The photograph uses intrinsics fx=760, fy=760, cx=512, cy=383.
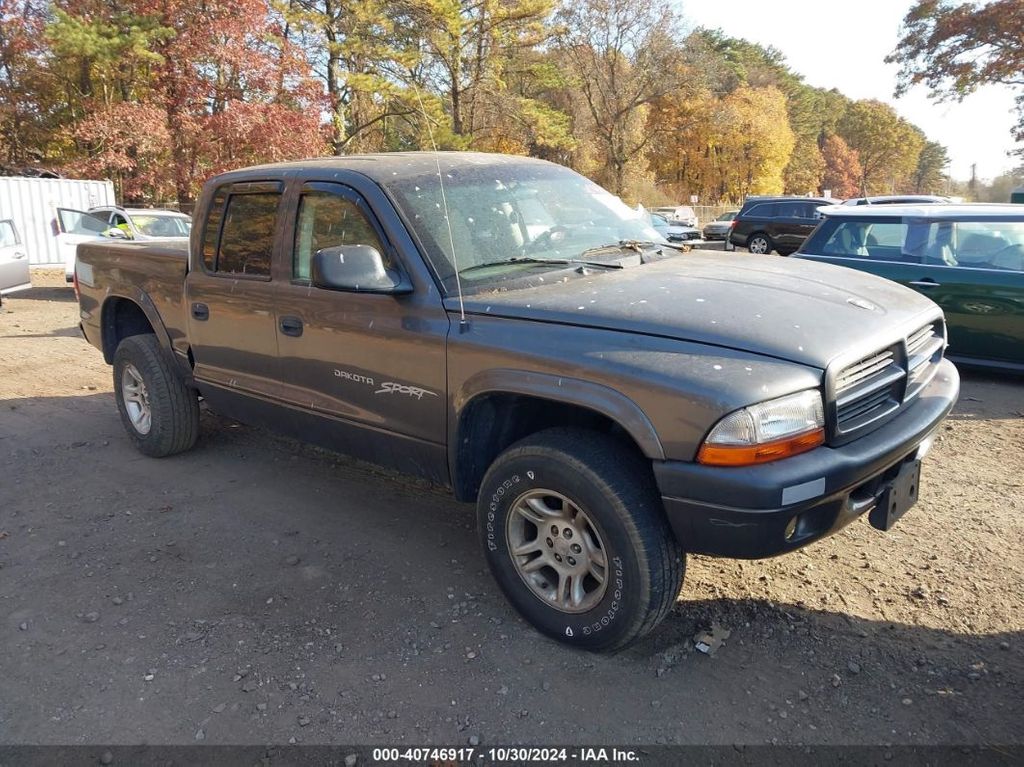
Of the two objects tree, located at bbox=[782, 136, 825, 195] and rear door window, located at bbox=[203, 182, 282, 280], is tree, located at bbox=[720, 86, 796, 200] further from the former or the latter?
rear door window, located at bbox=[203, 182, 282, 280]

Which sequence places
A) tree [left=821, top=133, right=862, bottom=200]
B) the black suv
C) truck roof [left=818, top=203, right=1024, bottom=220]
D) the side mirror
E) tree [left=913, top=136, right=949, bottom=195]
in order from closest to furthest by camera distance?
the side mirror, truck roof [left=818, top=203, right=1024, bottom=220], the black suv, tree [left=821, top=133, right=862, bottom=200], tree [left=913, top=136, right=949, bottom=195]

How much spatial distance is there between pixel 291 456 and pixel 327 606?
2199 mm

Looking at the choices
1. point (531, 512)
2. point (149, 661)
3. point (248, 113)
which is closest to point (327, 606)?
point (149, 661)

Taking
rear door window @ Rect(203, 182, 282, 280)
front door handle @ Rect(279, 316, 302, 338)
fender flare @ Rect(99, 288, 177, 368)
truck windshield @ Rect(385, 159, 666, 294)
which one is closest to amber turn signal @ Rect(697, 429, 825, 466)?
truck windshield @ Rect(385, 159, 666, 294)

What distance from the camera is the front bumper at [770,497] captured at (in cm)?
244

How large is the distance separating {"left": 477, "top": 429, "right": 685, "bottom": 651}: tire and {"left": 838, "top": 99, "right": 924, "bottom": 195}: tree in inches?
3106

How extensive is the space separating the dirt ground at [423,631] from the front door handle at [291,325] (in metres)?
1.10

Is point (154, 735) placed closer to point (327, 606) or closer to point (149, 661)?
point (149, 661)

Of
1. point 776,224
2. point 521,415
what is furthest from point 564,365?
point 776,224

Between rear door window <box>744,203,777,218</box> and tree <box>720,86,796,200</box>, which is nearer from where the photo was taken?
rear door window <box>744,203,777,218</box>

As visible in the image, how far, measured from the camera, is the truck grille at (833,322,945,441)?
2648mm

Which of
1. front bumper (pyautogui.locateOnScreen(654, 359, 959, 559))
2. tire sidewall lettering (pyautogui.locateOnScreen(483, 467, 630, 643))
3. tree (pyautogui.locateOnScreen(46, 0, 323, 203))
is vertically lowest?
tire sidewall lettering (pyautogui.locateOnScreen(483, 467, 630, 643))

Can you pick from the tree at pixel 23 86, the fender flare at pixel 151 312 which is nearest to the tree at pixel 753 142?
the tree at pixel 23 86

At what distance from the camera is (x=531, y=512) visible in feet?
A: 9.97
